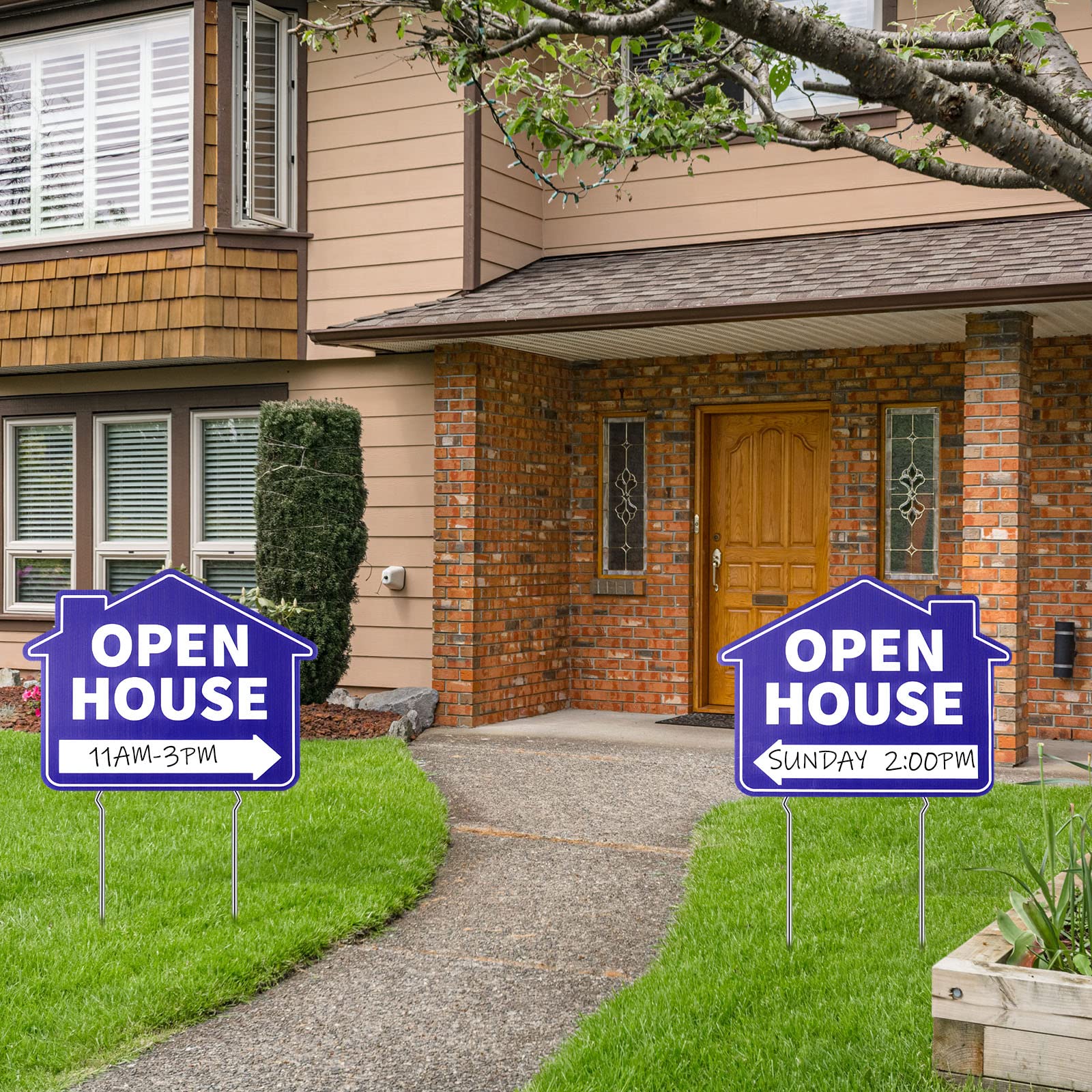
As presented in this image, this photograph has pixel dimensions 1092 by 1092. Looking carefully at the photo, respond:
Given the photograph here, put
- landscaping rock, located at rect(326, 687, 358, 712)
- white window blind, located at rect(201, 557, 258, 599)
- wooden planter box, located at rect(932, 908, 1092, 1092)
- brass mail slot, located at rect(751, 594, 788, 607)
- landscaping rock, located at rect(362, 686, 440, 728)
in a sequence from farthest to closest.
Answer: white window blind, located at rect(201, 557, 258, 599) → brass mail slot, located at rect(751, 594, 788, 607) → landscaping rock, located at rect(326, 687, 358, 712) → landscaping rock, located at rect(362, 686, 440, 728) → wooden planter box, located at rect(932, 908, 1092, 1092)

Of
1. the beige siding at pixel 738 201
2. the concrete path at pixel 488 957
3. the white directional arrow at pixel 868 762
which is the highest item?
the beige siding at pixel 738 201

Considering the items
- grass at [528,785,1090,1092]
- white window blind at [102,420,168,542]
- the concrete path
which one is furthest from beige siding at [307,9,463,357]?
grass at [528,785,1090,1092]

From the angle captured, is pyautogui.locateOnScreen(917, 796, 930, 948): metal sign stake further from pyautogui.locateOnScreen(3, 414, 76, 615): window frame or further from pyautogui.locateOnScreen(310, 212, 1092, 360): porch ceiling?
pyautogui.locateOnScreen(3, 414, 76, 615): window frame

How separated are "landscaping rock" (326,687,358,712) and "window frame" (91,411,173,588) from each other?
2.14 metres

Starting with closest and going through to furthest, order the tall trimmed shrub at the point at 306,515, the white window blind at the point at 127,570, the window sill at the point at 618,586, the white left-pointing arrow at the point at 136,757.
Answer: the white left-pointing arrow at the point at 136,757 → the tall trimmed shrub at the point at 306,515 → the window sill at the point at 618,586 → the white window blind at the point at 127,570

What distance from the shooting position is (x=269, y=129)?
37.3 feet

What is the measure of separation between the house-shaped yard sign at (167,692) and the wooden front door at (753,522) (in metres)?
6.17

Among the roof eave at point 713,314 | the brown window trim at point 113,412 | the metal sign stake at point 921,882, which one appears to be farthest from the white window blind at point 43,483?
the metal sign stake at point 921,882

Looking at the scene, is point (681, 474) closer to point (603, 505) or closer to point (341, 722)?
point (603, 505)

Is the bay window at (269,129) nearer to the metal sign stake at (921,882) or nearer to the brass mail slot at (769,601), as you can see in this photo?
the brass mail slot at (769,601)

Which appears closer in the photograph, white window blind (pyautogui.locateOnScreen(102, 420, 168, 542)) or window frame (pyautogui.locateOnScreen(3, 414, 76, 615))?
white window blind (pyautogui.locateOnScreen(102, 420, 168, 542))

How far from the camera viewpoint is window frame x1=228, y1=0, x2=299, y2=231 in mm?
11078

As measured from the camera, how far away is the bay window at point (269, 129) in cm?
1117

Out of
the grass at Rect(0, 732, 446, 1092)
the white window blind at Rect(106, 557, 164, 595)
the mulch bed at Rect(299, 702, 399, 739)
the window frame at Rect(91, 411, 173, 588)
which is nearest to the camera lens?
the grass at Rect(0, 732, 446, 1092)
